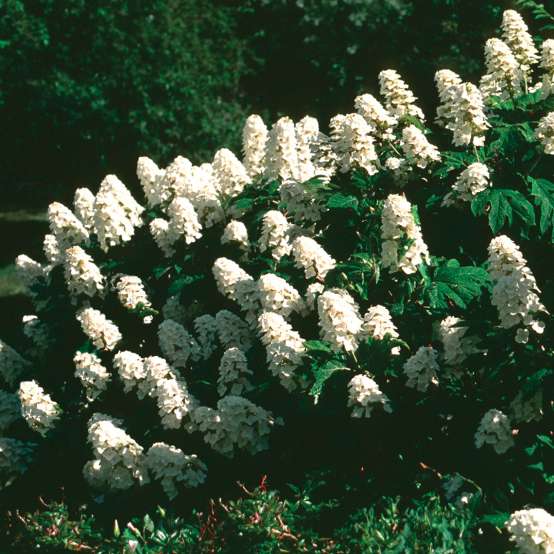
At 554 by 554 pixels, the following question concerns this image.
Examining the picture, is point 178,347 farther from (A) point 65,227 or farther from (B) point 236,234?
(A) point 65,227

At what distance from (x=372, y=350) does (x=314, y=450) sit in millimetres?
563

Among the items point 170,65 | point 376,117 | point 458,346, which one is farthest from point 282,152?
point 170,65

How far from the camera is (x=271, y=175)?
609cm

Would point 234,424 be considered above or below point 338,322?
below

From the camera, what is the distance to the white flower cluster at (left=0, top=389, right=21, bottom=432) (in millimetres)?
5719

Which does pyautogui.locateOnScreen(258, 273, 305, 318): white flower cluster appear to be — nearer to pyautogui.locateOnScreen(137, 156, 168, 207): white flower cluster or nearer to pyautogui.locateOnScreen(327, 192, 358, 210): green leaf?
pyautogui.locateOnScreen(327, 192, 358, 210): green leaf

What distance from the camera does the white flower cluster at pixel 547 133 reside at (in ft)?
16.5

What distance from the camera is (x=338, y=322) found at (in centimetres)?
454

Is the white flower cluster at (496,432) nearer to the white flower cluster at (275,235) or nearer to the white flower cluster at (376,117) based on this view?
the white flower cluster at (275,235)

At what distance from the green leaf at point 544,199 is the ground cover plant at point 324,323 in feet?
0.04

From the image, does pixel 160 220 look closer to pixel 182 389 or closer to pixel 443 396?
pixel 182 389

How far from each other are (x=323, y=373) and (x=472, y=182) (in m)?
1.25

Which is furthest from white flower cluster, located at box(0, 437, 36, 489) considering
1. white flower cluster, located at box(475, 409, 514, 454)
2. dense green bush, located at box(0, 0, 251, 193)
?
dense green bush, located at box(0, 0, 251, 193)

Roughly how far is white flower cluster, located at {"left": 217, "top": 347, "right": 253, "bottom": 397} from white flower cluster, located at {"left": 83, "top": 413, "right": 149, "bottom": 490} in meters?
0.48
